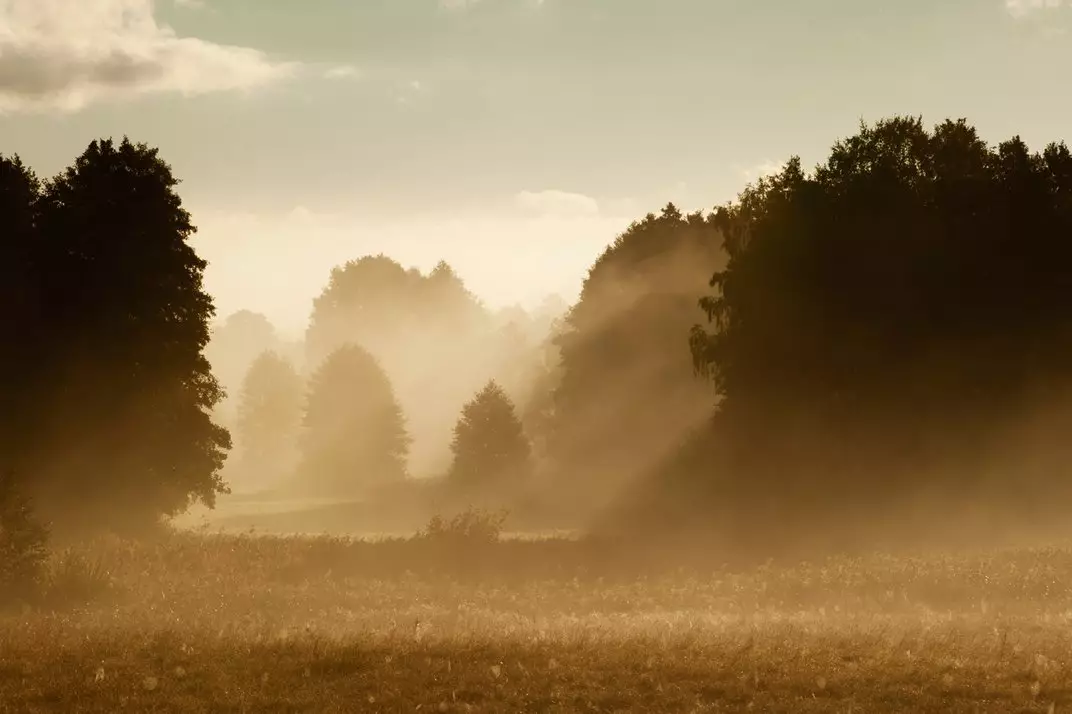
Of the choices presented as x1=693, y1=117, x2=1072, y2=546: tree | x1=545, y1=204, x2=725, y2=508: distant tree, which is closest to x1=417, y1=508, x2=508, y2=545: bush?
x1=693, y1=117, x2=1072, y2=546: tree

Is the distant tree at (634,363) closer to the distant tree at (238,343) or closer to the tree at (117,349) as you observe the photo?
the tree at (117,349)

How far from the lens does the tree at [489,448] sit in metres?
53.3

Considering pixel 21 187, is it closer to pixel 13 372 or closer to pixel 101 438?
pixel 13 372

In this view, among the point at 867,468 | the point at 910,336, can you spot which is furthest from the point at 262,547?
the point at 910,336

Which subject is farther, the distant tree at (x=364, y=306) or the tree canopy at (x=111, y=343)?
the distant tree at (x=364, y=306)

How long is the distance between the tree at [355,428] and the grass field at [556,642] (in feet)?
121

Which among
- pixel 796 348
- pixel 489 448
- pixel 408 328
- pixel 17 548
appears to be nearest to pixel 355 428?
pixel 489 448

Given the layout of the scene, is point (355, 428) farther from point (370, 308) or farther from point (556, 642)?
point (370, 308)

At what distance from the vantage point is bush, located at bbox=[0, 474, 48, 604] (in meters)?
21.5

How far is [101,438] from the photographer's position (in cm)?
3117

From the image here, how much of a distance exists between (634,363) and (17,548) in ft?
120

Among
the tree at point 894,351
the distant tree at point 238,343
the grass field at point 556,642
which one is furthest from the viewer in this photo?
the distant tree at point 238,343

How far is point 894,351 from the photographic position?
33.9 meters

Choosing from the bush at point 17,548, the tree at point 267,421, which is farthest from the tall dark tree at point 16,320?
the tree at point 267,421
